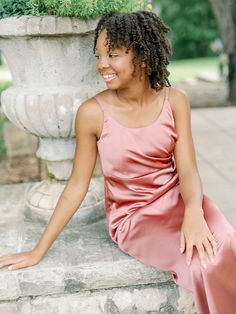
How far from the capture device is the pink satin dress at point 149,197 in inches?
76.7

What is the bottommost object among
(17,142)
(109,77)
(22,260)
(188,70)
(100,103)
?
(188,70)

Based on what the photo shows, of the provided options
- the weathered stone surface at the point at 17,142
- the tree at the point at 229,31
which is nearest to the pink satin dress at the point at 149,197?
the weathered stone surface at the point at 17,142

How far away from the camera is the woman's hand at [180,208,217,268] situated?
1.86m

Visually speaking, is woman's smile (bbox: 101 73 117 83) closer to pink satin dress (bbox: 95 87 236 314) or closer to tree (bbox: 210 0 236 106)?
pink satin dress (bbox: 95 87 236 314)

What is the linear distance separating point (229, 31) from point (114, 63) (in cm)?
577

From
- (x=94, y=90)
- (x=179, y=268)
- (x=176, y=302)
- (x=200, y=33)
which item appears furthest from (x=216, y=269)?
(x=200, y=33)

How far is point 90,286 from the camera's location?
202cm

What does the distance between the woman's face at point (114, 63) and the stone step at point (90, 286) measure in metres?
0.67

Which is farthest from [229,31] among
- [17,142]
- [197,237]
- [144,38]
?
[197,237]

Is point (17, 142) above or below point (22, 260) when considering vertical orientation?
below

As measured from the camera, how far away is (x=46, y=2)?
7.03ft

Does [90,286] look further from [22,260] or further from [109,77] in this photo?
[109,77]

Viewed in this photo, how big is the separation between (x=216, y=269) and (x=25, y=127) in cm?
104

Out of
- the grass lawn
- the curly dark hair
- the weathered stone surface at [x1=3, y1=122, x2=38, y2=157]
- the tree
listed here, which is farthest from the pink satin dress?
the grass lawn
